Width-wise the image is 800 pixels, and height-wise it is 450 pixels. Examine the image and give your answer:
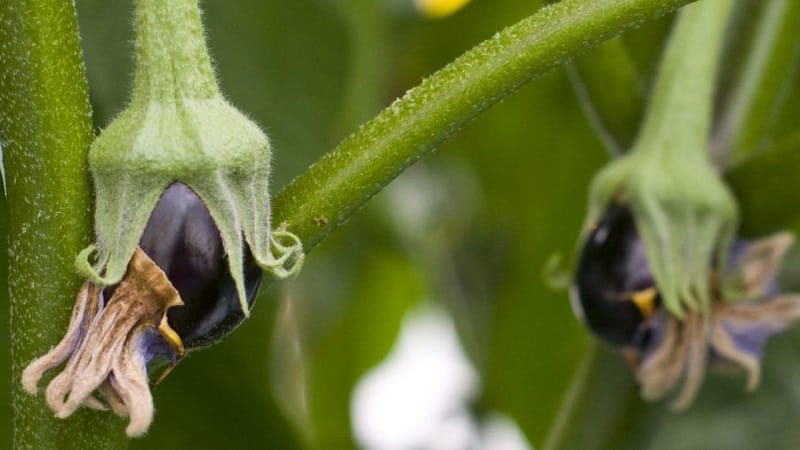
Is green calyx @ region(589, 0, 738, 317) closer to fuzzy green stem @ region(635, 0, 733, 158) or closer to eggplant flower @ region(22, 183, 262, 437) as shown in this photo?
fuzzy green stem @ region(635, 0, 733, 158)

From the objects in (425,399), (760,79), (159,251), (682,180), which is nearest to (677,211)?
(682,180)

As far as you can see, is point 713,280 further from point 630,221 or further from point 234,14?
point 234,14

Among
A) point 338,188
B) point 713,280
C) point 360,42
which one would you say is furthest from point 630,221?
point 360,42

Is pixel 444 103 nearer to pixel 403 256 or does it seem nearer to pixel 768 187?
pixel 768 187

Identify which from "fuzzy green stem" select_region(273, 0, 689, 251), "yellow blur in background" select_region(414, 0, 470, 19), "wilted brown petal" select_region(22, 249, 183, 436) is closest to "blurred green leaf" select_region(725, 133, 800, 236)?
"fuzzy green stem" select_region(273, 0, 689, 251)

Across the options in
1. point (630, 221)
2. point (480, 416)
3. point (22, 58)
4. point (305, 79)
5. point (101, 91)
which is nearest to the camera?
point (22, 58)
